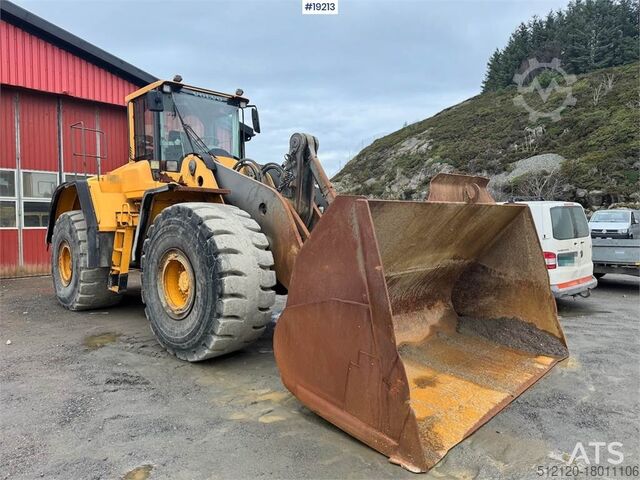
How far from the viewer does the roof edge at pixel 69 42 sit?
10.3 metres

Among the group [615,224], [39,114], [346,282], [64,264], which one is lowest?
[64,264]

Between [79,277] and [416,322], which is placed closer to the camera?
[416,322]

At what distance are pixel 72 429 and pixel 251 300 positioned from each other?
1491mm

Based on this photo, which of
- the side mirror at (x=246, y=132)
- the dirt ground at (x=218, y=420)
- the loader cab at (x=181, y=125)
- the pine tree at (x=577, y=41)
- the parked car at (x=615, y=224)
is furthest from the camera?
the pine tree at (x=577, y=41)

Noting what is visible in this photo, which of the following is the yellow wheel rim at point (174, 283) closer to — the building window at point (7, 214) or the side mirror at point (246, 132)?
the side mirror at point (246, 132)

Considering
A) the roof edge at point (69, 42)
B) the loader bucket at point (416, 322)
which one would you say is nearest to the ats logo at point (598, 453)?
the loader bucket at point (416, 322)

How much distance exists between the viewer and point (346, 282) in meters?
2.79

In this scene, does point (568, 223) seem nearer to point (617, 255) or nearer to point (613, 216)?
point (617, 255)

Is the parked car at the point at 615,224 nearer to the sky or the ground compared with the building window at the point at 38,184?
nearer to the ground

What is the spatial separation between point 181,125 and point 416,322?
3.64 meters

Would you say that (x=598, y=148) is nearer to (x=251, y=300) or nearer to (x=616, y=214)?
(x=616, y=214)

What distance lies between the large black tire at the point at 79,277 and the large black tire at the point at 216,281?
99.9 inches

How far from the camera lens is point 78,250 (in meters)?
6.34

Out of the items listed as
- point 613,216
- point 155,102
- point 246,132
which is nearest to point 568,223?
point 246,132
